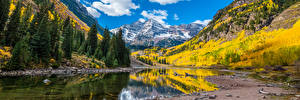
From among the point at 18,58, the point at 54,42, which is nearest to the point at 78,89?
the point at 18,58

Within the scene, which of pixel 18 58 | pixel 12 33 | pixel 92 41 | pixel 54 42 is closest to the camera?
pixel 18 58

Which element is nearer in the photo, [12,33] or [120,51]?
[12,33]

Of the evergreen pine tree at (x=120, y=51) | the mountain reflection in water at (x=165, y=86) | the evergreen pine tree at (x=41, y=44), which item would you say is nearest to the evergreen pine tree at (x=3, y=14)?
the evergreen pine tree at (x=41, y=44)

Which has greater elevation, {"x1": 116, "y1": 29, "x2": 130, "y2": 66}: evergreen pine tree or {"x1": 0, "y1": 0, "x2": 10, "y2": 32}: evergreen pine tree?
{"x1": 0, "y1": 0, "x2": 10, "y2": 32}: evergreen pine tree

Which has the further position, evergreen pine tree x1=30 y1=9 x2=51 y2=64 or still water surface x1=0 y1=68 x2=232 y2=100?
evergreen pine tree x1=30 y1=9 x2=51 y2=64

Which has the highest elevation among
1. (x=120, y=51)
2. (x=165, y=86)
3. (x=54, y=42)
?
(x=54, y=42)

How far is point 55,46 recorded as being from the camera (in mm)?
59031

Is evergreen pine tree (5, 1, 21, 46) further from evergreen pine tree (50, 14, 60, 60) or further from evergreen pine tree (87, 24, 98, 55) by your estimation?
evergreen pine tree (87, 24, 98, 55)

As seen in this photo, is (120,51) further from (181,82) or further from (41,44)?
(181,82)

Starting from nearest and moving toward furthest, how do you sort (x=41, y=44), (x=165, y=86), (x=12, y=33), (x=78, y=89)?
(x=78, y=89), (x=165, y=86), (x=12, y=33), (x=41, y=44)

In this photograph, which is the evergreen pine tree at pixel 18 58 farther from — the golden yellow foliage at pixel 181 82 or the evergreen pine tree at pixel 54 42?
the golden yellow foliage at pixel 181 82

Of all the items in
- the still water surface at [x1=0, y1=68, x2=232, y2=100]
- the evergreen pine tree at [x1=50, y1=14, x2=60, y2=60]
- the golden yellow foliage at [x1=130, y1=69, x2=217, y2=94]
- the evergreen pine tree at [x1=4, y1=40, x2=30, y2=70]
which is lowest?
the golden yellow foliage at [x1=130, y1=69, x2=217, y2=94]

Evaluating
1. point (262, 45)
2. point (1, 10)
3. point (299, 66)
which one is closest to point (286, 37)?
point (262, 45)

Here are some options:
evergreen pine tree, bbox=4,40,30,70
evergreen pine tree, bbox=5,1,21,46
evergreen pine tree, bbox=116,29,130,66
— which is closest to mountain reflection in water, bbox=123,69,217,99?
evergreen pine tree, bbox=4,40,30,70
